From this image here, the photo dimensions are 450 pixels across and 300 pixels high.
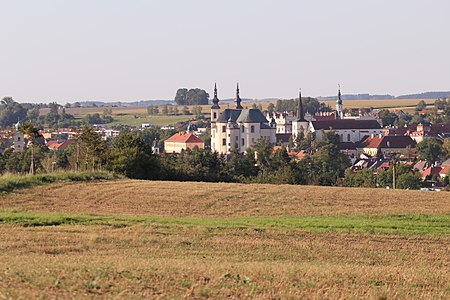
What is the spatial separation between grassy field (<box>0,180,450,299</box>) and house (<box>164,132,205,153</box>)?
11753 centimetres

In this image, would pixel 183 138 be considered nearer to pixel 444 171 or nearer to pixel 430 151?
pixel 430 151

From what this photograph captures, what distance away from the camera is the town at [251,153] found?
60906 millimetres

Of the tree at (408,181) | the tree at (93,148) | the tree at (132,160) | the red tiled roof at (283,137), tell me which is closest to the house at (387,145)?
the red tiled roof at (283,137)

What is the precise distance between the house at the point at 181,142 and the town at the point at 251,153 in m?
0.18

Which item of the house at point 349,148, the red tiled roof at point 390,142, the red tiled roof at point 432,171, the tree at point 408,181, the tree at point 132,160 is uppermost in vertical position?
the tree at point 132,160

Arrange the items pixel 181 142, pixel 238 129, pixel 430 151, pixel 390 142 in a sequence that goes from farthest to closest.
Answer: pixel 390 142, pixel 238 129, pixel 181 142, pixel 430 151

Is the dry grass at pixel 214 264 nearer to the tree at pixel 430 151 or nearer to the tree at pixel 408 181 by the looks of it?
the tree at pixel 408 181

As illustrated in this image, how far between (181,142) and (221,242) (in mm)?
138691

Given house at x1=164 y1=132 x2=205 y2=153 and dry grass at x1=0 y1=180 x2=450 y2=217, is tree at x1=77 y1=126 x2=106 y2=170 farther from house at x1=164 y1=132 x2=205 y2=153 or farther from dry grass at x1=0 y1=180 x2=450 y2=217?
house at x1=164 y1=132 x2=205 y2=153

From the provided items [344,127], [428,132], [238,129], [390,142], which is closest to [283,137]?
[344,127]

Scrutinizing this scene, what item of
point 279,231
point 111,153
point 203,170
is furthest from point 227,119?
point 279,231

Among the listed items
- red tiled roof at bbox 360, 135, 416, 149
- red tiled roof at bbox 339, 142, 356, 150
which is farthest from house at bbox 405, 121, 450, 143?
red tiled roof at bbox 339, 142, 356, 150

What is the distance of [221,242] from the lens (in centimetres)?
2255

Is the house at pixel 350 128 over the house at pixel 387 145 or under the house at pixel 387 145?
over
